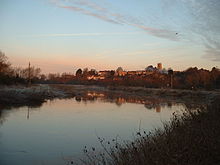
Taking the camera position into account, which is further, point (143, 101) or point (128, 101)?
point (128, 101)

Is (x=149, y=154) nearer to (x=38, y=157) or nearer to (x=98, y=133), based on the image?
(x=38, y=157)

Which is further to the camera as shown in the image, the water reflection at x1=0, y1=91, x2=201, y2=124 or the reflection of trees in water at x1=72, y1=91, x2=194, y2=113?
the reflection of trees in water at x1=72, y1=91, x2=194, y2=113

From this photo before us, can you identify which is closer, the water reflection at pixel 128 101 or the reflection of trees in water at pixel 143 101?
the water reflection at pixel 128 101

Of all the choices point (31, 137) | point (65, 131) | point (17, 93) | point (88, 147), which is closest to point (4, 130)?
point (31, 137)

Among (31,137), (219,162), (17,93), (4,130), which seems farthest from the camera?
(17,93)

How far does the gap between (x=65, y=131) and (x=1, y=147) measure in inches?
148

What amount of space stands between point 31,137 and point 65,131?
74.9 inches

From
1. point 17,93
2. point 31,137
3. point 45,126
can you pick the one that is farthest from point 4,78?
point 31,137

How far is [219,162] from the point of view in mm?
4543

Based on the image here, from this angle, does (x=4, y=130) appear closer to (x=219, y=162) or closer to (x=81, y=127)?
(x=81, y=127)

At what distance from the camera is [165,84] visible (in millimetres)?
65562

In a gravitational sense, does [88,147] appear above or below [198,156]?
below

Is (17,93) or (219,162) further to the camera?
(17,93)

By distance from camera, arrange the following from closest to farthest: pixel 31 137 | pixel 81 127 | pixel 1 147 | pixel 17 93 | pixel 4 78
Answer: pixel 1 147, pixel 31 137, pixel 81 127, pixel 17 93, pixel 4 78
